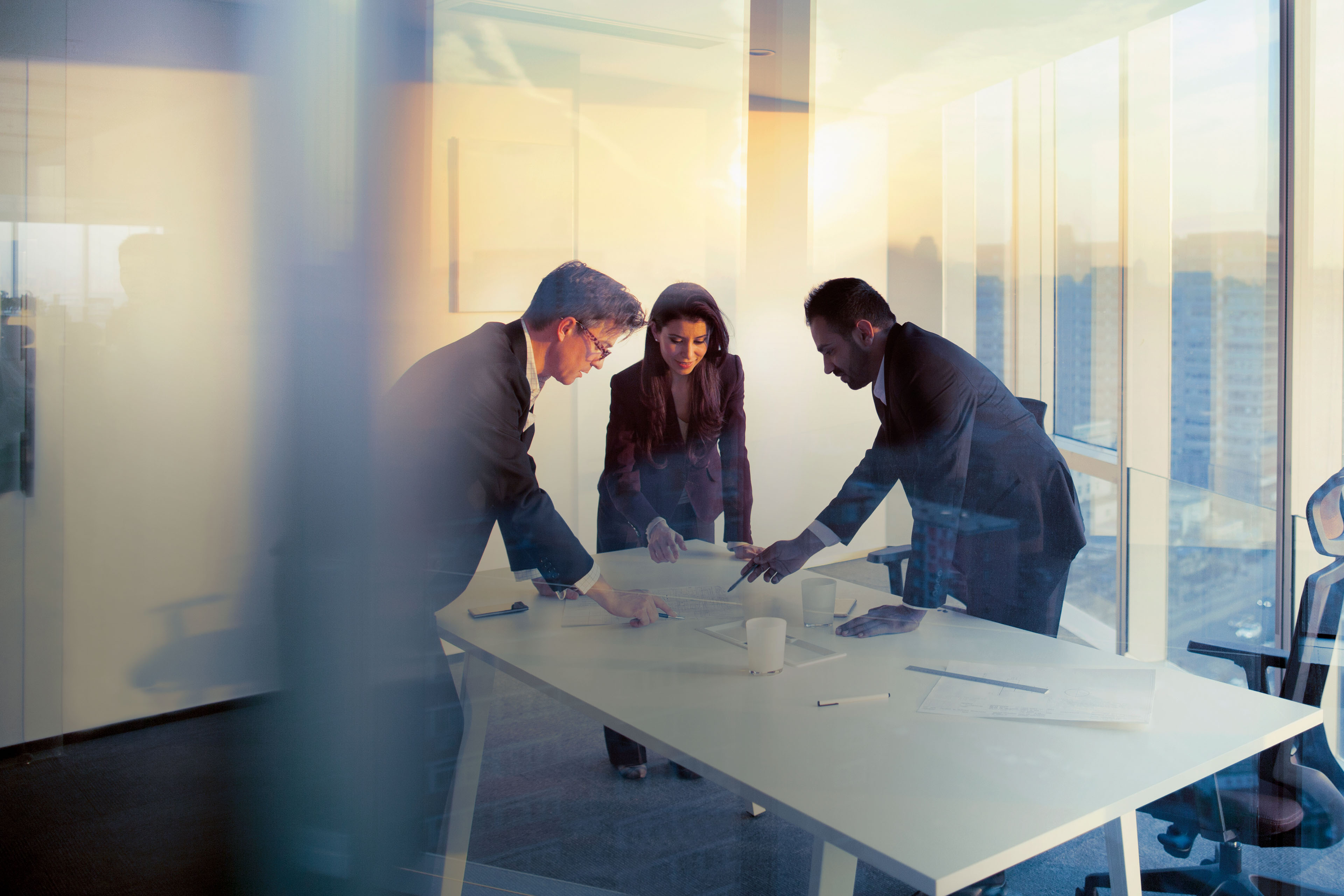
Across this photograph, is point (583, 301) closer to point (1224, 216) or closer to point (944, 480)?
point (944, 480)

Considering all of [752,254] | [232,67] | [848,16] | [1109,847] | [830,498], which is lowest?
[1109,847]

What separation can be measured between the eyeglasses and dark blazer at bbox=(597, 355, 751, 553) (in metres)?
0.03

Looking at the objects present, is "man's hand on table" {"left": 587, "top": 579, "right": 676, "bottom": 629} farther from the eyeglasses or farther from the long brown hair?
the eyeglasses

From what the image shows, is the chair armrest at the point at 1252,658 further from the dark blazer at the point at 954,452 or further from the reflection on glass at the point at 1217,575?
the dark blazer at the point at 954,452

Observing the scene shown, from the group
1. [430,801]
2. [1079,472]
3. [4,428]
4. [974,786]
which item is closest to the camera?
[4,428]

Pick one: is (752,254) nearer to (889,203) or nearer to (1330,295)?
(889,203)

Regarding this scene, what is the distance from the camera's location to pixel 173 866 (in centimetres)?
87

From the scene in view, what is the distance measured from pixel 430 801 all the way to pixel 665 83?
92 centimetres

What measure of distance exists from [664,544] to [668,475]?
0.09 metres

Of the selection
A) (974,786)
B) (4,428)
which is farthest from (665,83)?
(974,786)

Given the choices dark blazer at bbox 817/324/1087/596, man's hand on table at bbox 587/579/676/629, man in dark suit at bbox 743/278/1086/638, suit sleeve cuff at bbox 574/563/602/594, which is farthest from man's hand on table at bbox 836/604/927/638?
suit sleeve cuff at bbox 574/563/602/594

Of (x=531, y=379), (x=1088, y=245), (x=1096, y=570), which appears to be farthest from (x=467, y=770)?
(x=1088, y=245)

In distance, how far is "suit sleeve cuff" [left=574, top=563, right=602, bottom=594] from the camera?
0.99 m

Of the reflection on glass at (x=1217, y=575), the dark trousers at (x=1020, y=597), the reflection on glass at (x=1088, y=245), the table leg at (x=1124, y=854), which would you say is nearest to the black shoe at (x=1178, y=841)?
the reflection on glass at (x=1217, y=575)
